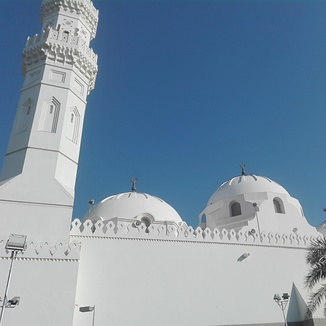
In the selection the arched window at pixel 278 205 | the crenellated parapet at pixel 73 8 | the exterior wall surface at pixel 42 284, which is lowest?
the exterior wall surface at pixel 42 284

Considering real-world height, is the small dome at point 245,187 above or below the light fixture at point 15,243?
above

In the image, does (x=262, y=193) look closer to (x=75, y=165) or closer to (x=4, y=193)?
(x=75, y=165)

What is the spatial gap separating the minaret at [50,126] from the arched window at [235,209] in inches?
444

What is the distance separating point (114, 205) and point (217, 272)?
866 cm

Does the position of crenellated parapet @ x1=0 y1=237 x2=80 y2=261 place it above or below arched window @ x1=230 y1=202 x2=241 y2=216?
below

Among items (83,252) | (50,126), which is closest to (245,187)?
(83,252)

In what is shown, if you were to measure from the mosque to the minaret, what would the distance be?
0.04 m

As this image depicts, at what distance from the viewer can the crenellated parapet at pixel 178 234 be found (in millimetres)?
11452

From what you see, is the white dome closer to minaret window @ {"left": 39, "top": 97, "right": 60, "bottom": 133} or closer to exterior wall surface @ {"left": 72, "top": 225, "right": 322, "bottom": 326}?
exterior wall surface @ {"left": 72, "top": 225, "right": 322, "bottom": 326}

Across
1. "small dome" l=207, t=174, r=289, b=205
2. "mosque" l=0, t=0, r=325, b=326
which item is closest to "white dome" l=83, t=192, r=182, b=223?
"small dome" l=207, t=174, r=289, b=205

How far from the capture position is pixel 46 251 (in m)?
9.38

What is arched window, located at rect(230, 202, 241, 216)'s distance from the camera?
61.9 feet

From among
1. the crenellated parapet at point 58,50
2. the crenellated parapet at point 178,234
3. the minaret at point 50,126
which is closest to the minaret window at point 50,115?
the minaret at point 50,126

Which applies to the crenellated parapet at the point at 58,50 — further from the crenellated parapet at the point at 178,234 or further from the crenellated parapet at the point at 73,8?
the crenellated parapet at the point at 178,234
